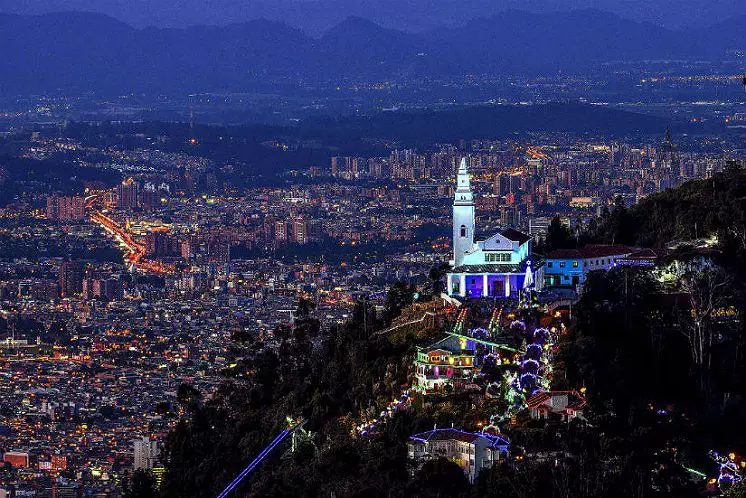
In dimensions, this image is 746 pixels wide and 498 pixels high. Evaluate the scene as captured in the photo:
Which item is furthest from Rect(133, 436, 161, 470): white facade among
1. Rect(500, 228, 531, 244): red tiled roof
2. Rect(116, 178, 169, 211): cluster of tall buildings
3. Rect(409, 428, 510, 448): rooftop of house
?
Rect(116, 178, 169, 211): cluster of tall buildings

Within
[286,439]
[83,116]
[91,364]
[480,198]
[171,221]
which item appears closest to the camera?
[286,439]

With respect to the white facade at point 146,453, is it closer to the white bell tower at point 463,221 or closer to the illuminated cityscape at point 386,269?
the illuminated cityscape at point 386,269

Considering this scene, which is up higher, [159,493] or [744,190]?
[744,190]

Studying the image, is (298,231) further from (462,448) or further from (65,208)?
(462,448)

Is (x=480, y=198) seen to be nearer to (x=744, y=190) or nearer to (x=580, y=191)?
(x=580, y=191)

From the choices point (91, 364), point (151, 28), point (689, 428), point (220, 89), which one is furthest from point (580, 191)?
point (151, 28)

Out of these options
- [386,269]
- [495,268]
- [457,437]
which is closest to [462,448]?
[457,437]

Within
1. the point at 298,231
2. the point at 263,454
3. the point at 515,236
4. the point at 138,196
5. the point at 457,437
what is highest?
the point at 515,236
